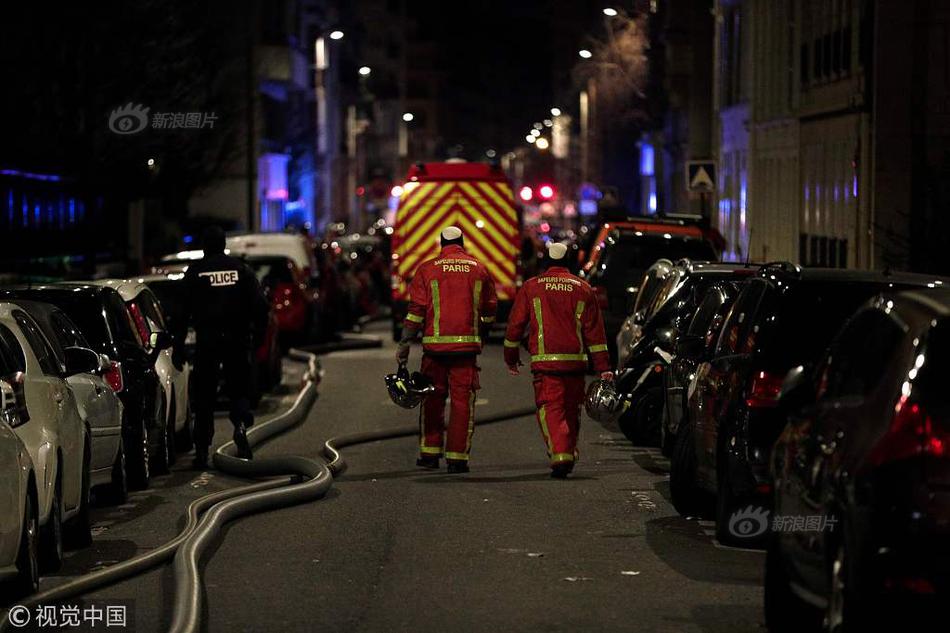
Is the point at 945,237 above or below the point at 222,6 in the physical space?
below

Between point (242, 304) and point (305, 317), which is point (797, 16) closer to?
point (305, 317)

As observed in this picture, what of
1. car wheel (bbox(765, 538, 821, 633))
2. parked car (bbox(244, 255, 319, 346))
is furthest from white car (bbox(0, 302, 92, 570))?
parked car (bbox(244, 255, 319, 346))

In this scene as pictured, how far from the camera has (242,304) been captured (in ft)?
51.0

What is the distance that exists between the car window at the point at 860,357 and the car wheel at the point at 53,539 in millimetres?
4167

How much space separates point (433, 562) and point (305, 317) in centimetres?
1832

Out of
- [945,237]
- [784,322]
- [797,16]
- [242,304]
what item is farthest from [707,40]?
[784,322]

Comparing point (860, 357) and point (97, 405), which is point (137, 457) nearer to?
point (97, 405)

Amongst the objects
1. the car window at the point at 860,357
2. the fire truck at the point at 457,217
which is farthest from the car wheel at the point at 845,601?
the fire truck at the point at 457,217

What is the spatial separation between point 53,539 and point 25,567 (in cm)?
117

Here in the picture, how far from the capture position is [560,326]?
14492 millimetres

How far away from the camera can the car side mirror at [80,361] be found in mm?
11445

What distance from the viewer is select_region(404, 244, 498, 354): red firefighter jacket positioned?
1486cm

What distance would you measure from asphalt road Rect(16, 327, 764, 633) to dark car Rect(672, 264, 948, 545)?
1.49 ft

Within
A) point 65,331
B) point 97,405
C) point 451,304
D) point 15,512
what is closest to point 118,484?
point 97,405
